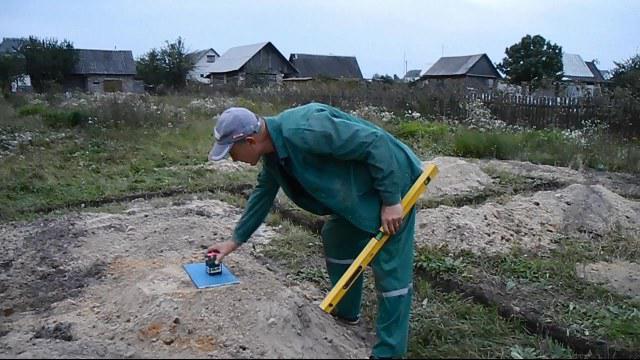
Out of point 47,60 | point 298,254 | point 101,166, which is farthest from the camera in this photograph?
point 47,60

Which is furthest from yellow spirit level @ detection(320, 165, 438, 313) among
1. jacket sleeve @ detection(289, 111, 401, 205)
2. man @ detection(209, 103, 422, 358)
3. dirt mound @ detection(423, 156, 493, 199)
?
dirt mound @ detection(423, 156, 493, 199)

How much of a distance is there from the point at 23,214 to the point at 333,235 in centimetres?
415

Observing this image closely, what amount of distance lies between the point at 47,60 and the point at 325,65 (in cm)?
1797

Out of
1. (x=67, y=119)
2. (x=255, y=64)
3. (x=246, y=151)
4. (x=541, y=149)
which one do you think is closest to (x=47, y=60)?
(x=255, y=64)

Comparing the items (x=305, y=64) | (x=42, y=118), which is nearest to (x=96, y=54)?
(x=305, y=64)

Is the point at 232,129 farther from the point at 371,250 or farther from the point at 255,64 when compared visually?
the point at 255,64

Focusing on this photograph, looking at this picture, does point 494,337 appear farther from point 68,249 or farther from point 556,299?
point 68,249

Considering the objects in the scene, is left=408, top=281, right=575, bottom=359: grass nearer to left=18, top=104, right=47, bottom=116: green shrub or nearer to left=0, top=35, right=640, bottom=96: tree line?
left=18, top=104, right=47, bottom=116: green shrub

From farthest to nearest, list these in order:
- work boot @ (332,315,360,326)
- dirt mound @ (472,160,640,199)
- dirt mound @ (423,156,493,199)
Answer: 1. dirt mound @ (472,160,640,199)
2. dirt mound @ (423,156,493,199)
3. work boot @ (332,315,360,326)

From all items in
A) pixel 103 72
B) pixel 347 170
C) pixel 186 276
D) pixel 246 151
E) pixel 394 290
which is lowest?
pixel 186 276

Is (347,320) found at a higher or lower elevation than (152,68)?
lower

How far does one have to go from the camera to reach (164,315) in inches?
107

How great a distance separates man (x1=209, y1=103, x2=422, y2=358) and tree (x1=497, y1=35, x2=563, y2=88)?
29262 mm

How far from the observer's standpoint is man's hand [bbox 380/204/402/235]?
8.38 feet
